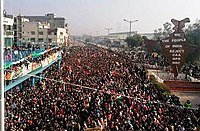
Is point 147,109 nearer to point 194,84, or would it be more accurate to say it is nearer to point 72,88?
point 72,88

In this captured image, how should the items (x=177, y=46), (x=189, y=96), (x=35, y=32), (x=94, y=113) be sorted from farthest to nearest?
(x=35, y=32) < (x=189, y=96) < (x=177, y=46) < (x=94, y=113)

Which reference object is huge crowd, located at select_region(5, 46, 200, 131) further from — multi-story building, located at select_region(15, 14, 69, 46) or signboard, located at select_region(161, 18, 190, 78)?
multi-story building, located at select_region(15, 14, 69, 46)

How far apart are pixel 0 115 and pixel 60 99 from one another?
34.5ft

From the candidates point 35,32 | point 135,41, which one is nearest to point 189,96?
point 35,32

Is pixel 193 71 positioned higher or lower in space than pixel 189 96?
higher

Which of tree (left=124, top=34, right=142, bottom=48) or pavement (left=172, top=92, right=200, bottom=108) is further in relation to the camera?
tree (left=124, top=34, right=142, bottom=48)

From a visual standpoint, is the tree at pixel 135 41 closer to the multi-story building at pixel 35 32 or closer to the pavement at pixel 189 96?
the multi-story building at pixel 35 32

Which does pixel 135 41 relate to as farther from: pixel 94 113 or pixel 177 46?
pixel 94 113

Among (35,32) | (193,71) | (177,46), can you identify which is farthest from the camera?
(35,32)

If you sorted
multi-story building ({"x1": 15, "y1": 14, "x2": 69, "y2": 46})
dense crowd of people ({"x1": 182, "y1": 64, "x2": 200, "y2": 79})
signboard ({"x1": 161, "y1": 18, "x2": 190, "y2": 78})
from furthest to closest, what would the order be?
multi-story building ({"x1": 15, "y1": 14, "x2": 69, "y2": 46})
dense crowd of people ({"x1": 182, "y1": 64, "x2": 200, "y2": 79})
signboard ({"x1": 161, "y1": 18, "x2": 190, "y2": 78})

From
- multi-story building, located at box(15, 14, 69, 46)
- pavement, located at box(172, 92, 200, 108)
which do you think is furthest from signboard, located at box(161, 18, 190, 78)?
multi-story building, located at box(15, 14, 69, 46)

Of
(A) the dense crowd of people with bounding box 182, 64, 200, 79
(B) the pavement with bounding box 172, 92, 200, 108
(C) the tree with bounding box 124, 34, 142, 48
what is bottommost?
(B) the pavement with bounding box 172, 92, 200, 108

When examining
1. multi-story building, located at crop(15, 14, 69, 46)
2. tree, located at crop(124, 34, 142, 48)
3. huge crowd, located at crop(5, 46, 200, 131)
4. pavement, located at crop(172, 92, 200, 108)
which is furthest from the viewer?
tree, located at crop(124, 34, 142, 48)

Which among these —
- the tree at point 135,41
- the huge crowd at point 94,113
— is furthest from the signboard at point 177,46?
the tree at point 135,41
